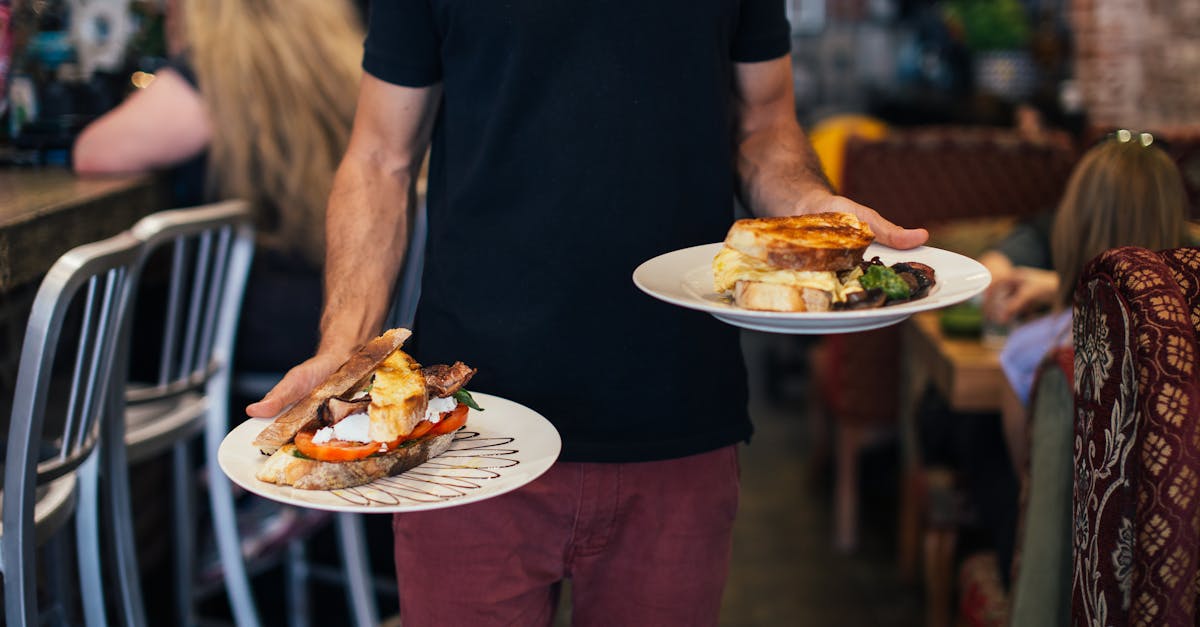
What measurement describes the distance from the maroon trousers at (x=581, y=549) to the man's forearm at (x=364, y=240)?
0.25 meters

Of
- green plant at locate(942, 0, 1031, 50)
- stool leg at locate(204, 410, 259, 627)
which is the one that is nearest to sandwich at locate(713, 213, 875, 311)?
stool leg at locate(204, 410, 259, 627)

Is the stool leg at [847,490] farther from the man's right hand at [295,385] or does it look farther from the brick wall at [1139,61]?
the man's right hand at [295,385]

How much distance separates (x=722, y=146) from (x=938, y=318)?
5.44 ft

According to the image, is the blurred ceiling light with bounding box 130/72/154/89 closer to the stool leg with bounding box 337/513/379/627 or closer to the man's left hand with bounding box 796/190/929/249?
the stool leg with bounding box 337/513/379/627

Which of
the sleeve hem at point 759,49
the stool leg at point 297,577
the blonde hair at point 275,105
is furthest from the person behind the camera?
the stool leg at point 297,577

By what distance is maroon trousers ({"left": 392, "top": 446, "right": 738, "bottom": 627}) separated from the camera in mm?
1366

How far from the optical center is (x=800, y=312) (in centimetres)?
106

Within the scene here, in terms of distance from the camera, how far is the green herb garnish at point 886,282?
1114mm

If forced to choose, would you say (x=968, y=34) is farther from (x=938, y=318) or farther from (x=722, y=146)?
(x=722, y=146)

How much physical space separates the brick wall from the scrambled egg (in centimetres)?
281

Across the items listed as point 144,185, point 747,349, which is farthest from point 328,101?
point 747,349

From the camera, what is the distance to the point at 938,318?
289cm

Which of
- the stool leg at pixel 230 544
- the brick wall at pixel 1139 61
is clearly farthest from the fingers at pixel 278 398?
the brick wall at pixel 1139 61

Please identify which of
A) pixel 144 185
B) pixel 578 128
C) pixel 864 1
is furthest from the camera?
pixel 864 1
